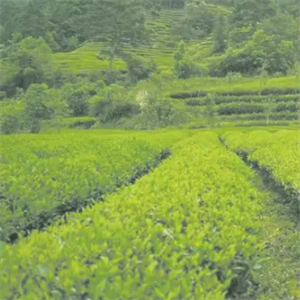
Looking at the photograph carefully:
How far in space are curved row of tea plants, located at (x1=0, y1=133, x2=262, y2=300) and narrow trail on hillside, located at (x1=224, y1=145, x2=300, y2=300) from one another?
2.28ft

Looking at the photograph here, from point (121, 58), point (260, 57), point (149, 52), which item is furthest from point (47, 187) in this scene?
point (149, 52)

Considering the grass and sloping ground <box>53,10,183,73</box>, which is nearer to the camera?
the grass

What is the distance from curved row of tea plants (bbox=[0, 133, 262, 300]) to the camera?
14.2 ft

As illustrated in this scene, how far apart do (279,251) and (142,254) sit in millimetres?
6578

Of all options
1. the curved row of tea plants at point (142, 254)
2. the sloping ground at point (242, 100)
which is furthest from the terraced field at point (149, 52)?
the curved row of tea plants at point (142, 254)

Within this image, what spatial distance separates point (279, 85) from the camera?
55.8 metres

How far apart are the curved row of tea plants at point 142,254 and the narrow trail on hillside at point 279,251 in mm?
696

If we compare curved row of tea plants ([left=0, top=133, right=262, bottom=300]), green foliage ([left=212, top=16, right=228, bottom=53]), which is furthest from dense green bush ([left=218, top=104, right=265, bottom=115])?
curved row of tea plants ([left=0, top=133, right=262, bottom=300])

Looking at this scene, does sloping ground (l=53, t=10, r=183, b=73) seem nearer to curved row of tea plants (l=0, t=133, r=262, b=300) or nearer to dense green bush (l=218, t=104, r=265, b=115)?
dense green bush (l=218, t=104, r=265, b=115)

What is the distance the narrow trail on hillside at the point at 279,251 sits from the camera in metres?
8.65

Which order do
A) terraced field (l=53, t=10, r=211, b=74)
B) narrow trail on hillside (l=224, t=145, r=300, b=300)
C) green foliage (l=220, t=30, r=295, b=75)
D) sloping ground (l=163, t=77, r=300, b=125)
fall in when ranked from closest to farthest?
narrow trail on hillside (l=224, t=145, r=300, b=300) < sloping ground (l=163, t=77, r=300, b=125) < green foliage (l=220, t=30, r=295, b=75) < terraced field (l=53, t=10, r=211, b=74)

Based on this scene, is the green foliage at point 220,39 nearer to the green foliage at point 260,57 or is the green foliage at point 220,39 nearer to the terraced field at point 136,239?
the green foliage at point 260,57

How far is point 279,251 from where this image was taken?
35.8 ft

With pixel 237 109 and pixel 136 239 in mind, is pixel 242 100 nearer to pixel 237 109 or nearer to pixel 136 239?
pixel 237 109
